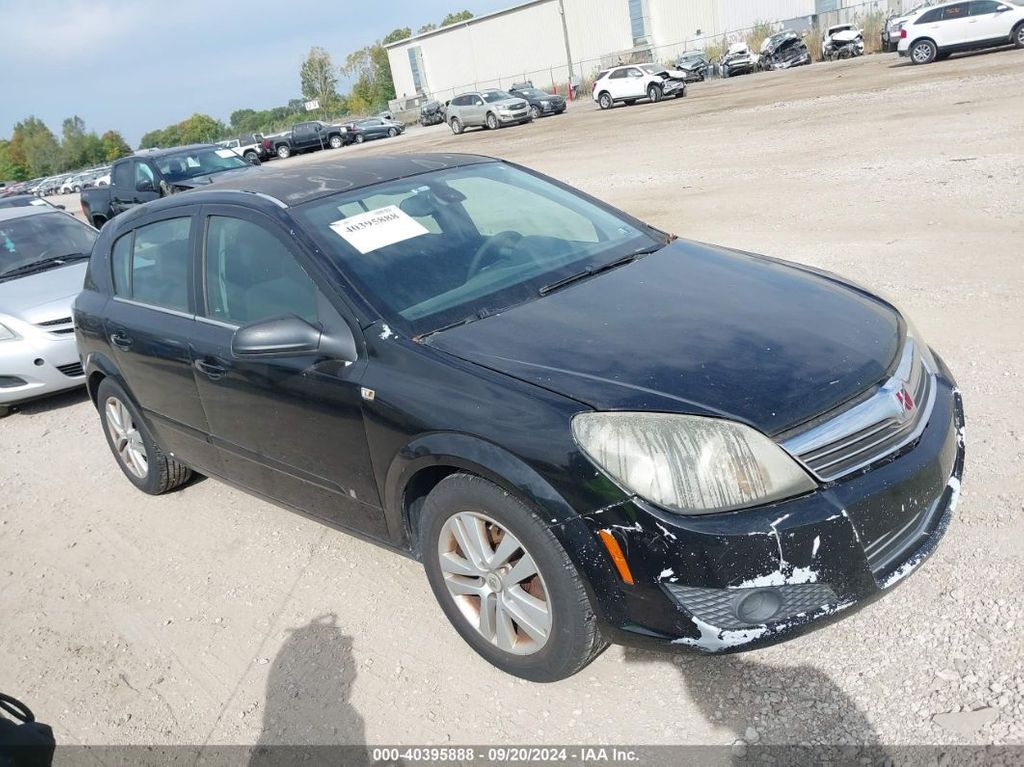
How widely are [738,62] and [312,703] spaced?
137ft

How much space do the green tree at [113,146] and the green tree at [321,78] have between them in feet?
88.6

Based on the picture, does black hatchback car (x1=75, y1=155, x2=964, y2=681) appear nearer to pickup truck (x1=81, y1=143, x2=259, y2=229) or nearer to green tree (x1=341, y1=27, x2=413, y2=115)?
pickup truck (x1=81, y1=143, x2=259, y2=229)

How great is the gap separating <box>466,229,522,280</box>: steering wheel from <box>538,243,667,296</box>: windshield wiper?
0.31 m

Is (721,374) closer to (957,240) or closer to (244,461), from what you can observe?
(244,461)

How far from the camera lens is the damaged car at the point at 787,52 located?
39.0 meters

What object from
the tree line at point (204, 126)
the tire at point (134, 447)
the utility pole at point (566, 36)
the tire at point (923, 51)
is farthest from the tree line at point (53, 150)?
the tire at point (134, 447)

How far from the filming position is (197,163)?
46.5 ft

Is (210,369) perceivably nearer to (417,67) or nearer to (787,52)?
(787,52)

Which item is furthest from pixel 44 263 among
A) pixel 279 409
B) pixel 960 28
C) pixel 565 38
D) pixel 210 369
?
pixel 565 38

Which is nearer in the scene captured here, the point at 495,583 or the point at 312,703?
the point at 495,583

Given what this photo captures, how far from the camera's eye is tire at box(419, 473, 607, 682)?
2.68 meters

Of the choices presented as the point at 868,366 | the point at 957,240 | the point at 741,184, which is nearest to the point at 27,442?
the point at 868,366

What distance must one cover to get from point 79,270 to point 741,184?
804 centimetres

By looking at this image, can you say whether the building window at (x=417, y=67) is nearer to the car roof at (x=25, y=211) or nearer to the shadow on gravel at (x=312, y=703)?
the car roof at (x=25, y=211)
